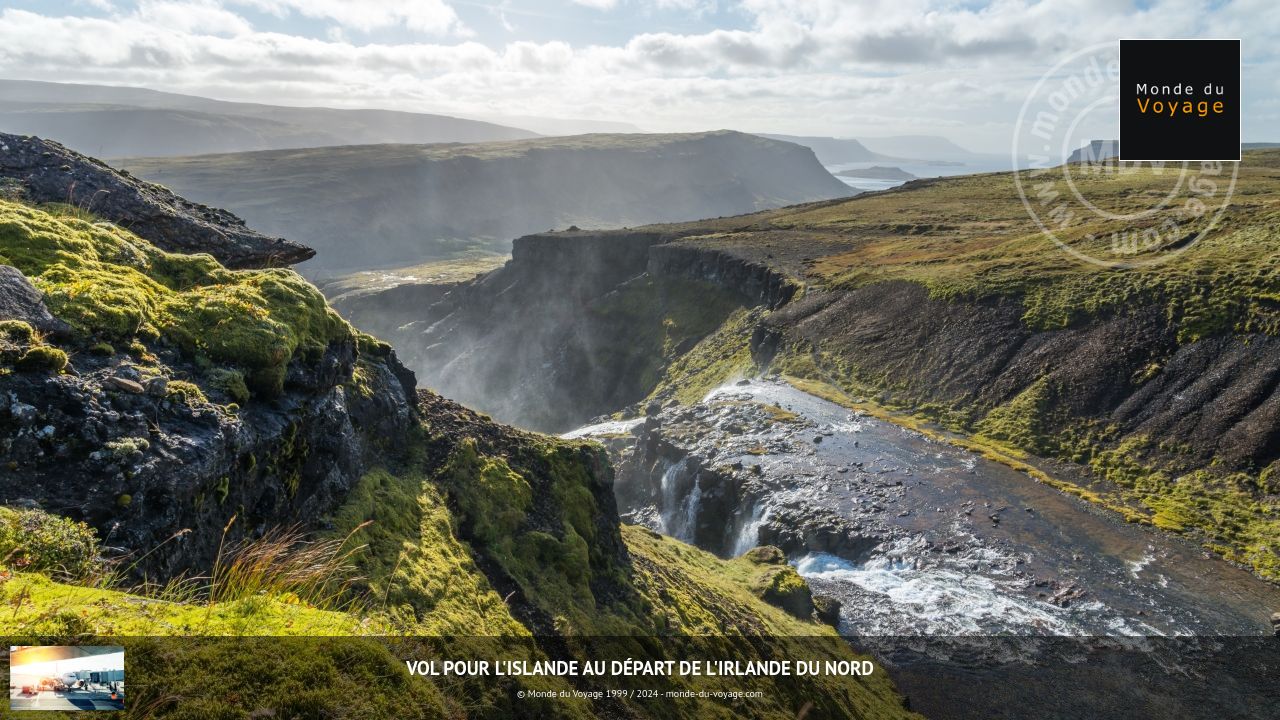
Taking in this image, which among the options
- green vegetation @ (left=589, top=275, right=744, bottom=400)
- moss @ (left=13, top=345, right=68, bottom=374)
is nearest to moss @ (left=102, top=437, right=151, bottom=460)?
moss @ (left=13, top=345, right=68, bottom=374)

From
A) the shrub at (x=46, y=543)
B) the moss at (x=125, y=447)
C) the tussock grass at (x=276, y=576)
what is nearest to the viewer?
the shrub at (x=46, y=543)

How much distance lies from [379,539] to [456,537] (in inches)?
68.8

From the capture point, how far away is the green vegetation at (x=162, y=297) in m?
7.89

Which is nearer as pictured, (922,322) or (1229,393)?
(1229,393)

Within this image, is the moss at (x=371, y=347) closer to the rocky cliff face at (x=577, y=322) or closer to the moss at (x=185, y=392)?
the moss at (x=185, y=392)

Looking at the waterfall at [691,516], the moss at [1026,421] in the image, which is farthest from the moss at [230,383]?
the moss at [1026,421]

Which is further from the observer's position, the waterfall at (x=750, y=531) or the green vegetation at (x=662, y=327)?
the green vegetation at (x=662, y=327)

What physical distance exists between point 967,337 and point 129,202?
160 ft

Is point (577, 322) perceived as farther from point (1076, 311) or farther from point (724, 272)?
point (1076, 311)

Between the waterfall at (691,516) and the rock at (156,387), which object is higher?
the rock at (156,387)

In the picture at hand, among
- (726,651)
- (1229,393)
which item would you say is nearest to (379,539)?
(726,651)

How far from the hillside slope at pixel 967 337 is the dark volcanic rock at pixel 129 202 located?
35820 millimetres

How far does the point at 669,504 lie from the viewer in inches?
1594

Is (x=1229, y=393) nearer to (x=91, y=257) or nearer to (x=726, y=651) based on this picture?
(x=726, y=651)
